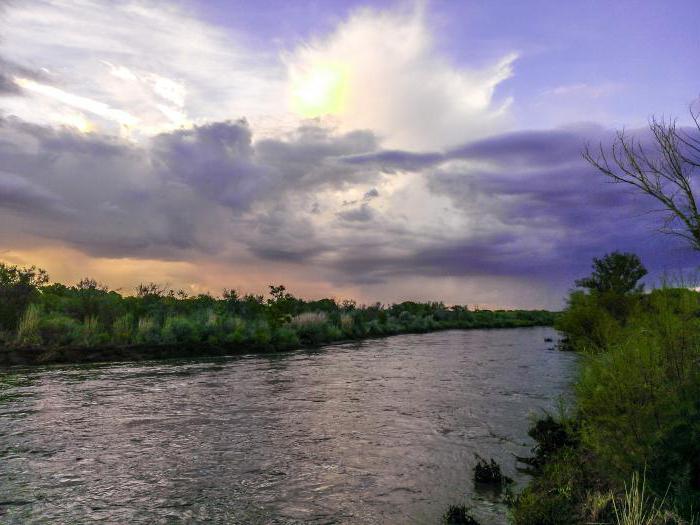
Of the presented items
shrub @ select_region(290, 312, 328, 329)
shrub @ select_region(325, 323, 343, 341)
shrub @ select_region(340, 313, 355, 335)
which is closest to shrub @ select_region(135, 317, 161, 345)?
shrub @ select_region(290, 312, 328, 329)

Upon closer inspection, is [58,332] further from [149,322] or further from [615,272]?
[615,272]

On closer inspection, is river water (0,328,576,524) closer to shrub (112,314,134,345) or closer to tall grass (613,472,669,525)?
tall grass (613,472,669,525)

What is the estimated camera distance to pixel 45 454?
9.98 meters

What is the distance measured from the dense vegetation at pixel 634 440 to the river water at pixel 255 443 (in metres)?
0.84

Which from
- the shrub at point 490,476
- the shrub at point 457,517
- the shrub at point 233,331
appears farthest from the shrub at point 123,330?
the shrub at point 457,517

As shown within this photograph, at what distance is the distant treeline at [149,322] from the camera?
85.4 ft

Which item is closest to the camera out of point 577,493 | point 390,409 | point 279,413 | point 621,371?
point 577,493

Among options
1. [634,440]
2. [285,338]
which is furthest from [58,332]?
[634,440]

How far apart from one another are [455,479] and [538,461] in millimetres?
1886

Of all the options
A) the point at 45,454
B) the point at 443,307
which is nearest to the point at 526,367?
the point at 45,454

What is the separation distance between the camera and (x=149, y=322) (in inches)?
1182

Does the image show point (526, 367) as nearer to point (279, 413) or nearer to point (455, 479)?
point (279, 413)

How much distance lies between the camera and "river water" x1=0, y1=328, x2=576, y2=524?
25.0 feet

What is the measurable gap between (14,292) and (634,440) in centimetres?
2947
